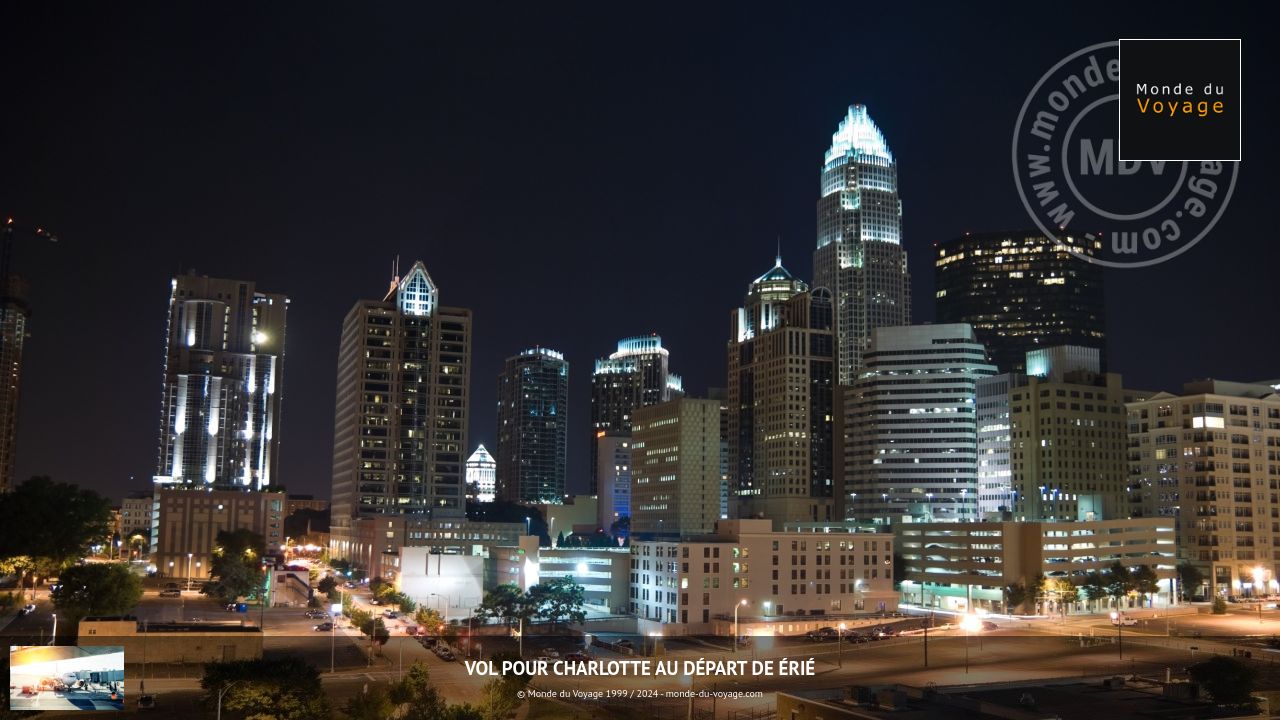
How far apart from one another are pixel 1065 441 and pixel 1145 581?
4474cm

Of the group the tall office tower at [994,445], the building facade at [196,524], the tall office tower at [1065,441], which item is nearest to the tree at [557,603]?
the building facade at [196,524]

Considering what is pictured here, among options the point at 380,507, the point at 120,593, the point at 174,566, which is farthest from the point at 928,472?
the point at 120,593

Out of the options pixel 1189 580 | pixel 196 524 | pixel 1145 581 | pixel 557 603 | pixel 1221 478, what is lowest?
pixel 557 603

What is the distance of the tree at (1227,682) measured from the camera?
59.1m

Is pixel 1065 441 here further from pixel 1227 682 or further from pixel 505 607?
pixel 1227 682

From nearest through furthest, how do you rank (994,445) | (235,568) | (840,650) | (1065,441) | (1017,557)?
(840,650) < (235,568) < (1017,557) < (1065,441) < (994,445)

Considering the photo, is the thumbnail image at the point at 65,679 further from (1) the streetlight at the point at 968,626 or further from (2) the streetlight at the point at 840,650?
(1) the streetlight at the point at 968,626

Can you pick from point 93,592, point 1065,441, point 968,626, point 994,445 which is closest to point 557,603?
point 968,626

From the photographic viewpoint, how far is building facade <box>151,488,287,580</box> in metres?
179

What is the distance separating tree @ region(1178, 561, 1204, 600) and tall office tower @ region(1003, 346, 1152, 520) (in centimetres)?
2634

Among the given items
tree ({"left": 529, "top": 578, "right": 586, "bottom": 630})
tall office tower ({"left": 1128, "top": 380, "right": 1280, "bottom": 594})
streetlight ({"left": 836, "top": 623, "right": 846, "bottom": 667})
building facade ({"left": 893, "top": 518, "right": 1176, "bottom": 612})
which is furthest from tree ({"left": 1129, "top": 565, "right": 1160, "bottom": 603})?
tree ({"left": 529, "top": 578, "right": 586, "bottom": 630})

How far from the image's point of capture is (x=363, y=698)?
56.2m

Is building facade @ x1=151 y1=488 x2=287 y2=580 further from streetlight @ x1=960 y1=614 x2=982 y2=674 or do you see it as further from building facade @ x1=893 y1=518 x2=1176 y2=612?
streetlight @ x1=960 y1=614 x2=982 y2=674

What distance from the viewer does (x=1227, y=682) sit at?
197 feet
